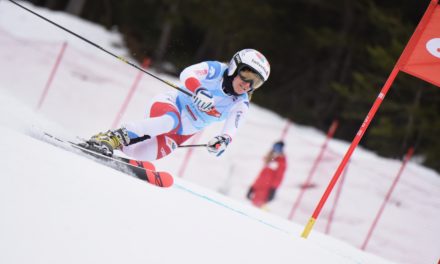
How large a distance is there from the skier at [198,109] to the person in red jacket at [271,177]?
400 centimetres

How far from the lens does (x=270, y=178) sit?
8.87 meters

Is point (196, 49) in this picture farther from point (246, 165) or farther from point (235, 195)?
point (235, 195)

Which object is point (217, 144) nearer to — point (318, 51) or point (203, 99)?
point (203, 99)

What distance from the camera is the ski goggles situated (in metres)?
4.49

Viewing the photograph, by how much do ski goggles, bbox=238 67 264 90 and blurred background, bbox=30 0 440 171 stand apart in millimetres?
9602

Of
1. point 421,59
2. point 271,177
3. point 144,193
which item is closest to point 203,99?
point 144,193

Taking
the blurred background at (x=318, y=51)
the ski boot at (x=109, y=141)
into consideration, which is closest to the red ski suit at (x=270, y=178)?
the ski boot at (x=109, y=141)

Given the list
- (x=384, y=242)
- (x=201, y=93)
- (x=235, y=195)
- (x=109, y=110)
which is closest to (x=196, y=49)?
(x=109, y=110)

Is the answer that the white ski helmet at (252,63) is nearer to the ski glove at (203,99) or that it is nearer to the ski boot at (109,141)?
the ski glove at (203,99)

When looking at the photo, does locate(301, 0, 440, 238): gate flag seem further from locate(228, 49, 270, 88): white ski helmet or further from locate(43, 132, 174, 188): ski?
locate(43, 132, 174, 188): ski

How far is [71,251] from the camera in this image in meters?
2.04

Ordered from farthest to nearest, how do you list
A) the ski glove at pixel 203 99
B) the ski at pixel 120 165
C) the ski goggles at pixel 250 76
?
1. the ski goggles at pixel 250 76
2. the ski glove at pixel 203 99
3. the ski at pixel 120 165

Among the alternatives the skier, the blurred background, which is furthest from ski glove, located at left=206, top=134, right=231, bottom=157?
the blurred background

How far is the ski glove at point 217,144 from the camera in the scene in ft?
14.3
